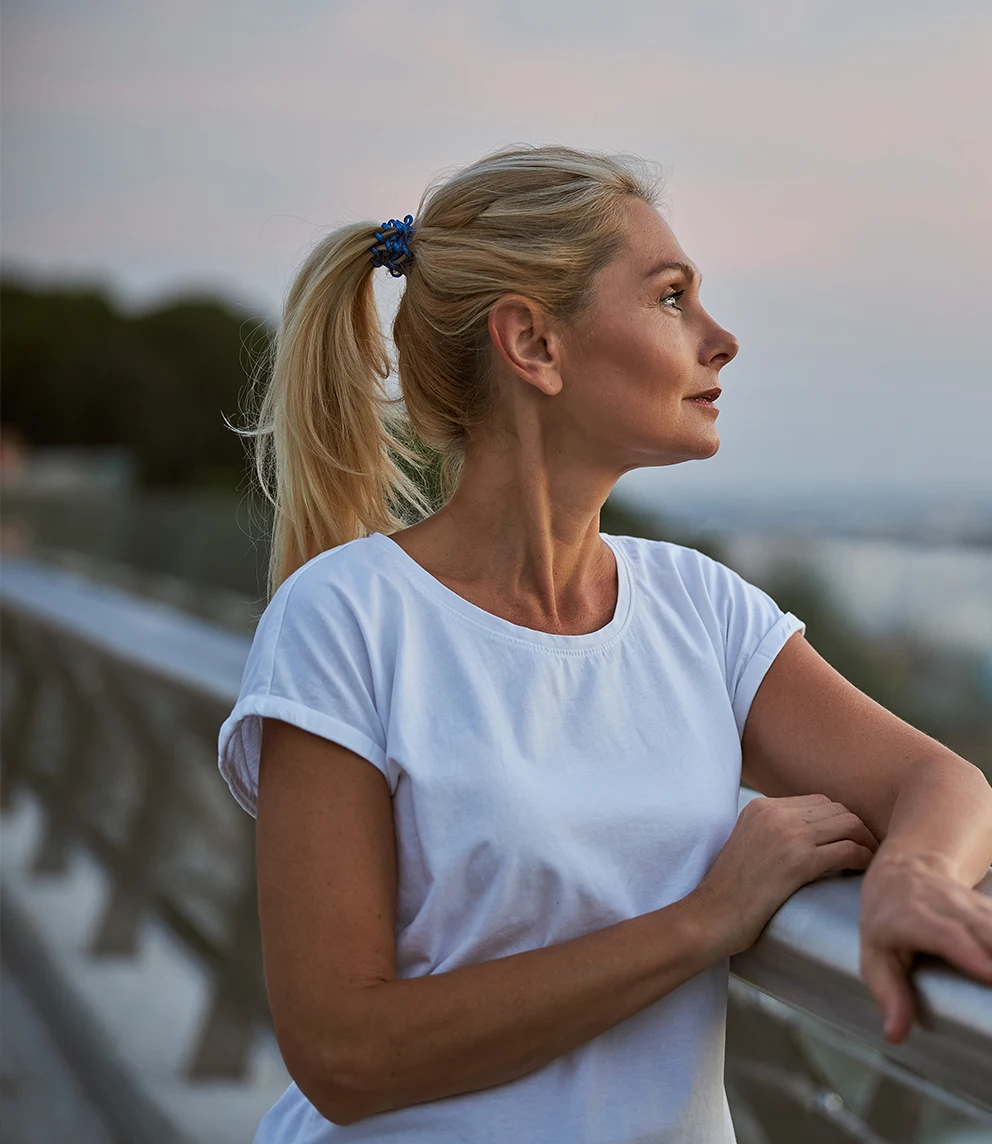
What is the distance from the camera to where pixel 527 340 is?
5.20ft

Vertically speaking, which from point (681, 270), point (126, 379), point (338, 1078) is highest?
point (681, 270)

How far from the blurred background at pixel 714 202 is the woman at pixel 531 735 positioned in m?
0.11

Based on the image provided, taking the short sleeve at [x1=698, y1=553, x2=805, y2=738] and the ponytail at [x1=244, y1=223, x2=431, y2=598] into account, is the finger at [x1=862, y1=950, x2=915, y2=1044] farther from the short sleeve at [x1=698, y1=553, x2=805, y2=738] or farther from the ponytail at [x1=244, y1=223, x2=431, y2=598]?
the ponytail at [x1=244, y1=223, x2=431, y2=598]

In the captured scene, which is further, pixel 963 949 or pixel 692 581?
pixel 692 581

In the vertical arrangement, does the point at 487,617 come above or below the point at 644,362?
below

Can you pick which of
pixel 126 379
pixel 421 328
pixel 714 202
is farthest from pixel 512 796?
pixel 126 379

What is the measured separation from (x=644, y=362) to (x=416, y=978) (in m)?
0.70

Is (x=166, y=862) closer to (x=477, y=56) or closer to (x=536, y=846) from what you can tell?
(x=536, y=846)

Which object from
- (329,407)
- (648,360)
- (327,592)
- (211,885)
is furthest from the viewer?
(211,885)

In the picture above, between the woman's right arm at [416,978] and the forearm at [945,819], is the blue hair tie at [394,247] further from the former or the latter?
the forearm at [945,819]

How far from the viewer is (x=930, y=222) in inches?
303

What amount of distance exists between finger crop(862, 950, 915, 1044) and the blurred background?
52 cm

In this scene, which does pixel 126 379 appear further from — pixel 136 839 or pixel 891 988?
pixel 891 988

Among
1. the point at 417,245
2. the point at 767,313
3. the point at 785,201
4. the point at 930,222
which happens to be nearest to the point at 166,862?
the point at 417,245
